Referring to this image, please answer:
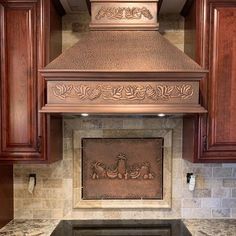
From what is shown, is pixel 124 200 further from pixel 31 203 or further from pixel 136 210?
pixel 31 203

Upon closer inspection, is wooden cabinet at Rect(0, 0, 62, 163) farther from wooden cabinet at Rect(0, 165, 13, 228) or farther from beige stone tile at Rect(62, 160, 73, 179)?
beige stone tile at Rect(62, 160, 73, 179)

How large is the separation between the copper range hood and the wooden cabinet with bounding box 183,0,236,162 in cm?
20

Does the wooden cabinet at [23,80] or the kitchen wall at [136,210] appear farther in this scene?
the kitchen wall at [136,210]

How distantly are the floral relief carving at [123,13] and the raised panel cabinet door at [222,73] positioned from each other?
0.41 m

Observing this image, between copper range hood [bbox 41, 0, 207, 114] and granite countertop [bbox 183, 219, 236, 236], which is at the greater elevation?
copper range hood [bbox 41, 0, 207, 114]

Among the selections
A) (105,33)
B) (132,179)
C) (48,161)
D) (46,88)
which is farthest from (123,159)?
(105,33)

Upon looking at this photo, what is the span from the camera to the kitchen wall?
7.11 ft

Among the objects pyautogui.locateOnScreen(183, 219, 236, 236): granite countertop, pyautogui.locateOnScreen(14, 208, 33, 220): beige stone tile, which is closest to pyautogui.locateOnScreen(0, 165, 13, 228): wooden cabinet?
pyautogui.locateOnScreen(14, 208, 33, 220): beige stone tile

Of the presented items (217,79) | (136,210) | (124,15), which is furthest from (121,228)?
(124,15)

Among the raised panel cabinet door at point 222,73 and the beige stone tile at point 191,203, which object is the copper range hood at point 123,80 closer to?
the raised panel cabinet door at point 222,73

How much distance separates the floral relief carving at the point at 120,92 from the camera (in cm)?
165

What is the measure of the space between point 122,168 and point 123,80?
2.60 ft

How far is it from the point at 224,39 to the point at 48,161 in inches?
52.2

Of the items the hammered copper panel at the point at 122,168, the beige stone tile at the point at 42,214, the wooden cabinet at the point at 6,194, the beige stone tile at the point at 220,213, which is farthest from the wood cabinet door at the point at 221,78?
the wooden cabinet at the point at 6,194
